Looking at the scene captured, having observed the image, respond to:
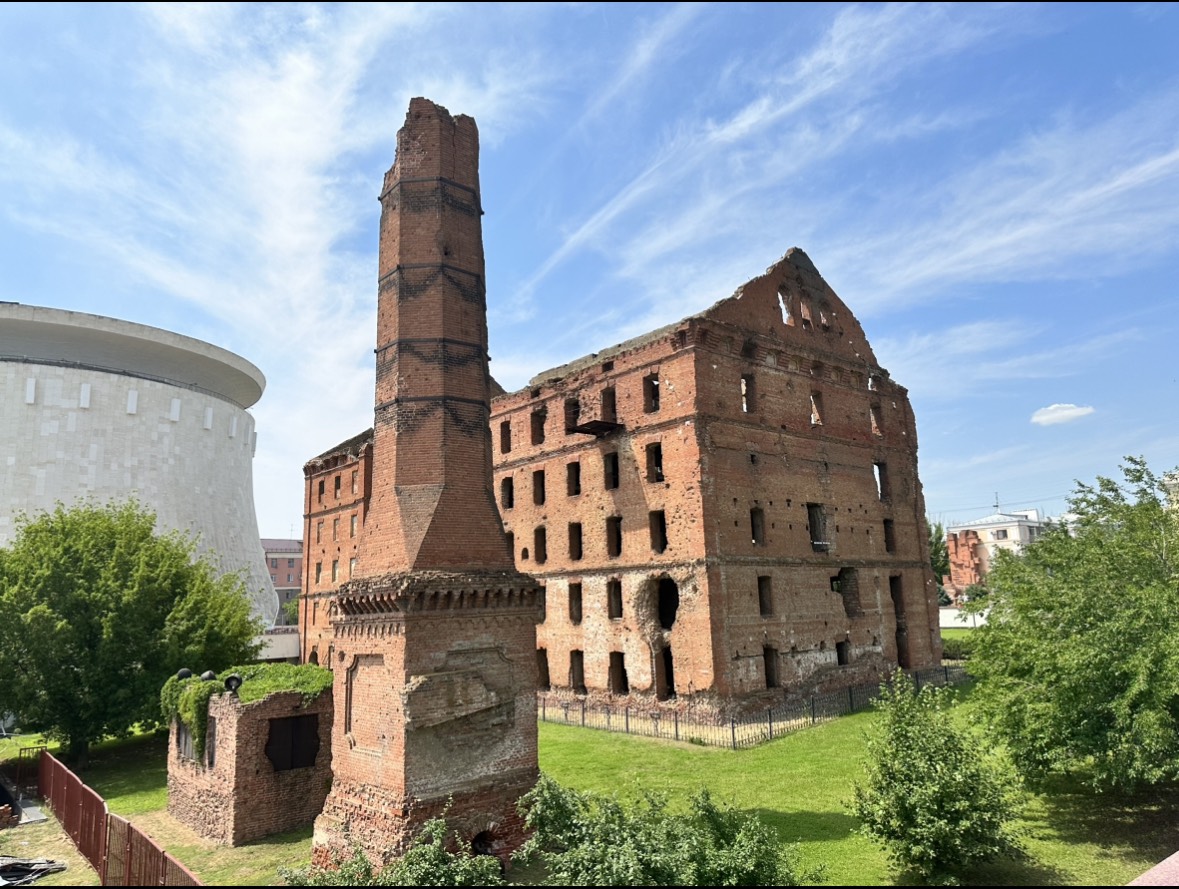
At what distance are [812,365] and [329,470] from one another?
28544 millimetres

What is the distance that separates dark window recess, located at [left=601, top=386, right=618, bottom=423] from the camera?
1156 inches

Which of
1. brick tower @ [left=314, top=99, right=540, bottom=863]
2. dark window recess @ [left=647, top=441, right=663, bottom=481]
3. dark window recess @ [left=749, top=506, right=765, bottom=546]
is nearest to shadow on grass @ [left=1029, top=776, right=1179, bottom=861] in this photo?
brick tower @ [left=314, top=99, right=540, bottom=863]

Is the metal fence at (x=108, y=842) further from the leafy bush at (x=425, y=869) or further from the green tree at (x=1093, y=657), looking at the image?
the green tree at (x=1093, y=657)

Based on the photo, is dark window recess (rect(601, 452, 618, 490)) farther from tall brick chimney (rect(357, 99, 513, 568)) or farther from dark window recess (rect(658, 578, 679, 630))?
tall brick chimney (rect(357, 99, 513, 568))

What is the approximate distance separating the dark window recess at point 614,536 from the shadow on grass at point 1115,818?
50.5 feet

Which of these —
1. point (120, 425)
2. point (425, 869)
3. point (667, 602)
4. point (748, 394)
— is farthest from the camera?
point (120, 425)

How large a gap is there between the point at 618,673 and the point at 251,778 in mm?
15244

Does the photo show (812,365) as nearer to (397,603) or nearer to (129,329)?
(397,603)

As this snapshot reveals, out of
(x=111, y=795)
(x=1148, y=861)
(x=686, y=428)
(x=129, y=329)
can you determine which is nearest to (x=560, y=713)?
(x=686, y=428)

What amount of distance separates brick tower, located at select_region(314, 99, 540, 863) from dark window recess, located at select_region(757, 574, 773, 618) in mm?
14450

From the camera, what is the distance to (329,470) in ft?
147

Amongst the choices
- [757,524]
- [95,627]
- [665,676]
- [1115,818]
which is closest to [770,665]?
[665,676]

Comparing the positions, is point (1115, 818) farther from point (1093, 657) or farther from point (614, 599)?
point (614, 599)

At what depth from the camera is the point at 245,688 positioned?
1550cm
